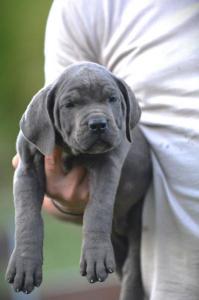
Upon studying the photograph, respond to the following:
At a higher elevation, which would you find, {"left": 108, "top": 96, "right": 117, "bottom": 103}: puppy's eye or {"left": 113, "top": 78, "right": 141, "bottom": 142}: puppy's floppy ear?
{"left": 108, "top": 96, "right": 117, "bottom": 103}: puppy's eye

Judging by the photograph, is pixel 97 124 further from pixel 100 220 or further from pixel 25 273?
pixel 25 273

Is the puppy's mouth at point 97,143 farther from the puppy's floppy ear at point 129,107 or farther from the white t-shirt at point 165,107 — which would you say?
the white t-shirt at point 165,107

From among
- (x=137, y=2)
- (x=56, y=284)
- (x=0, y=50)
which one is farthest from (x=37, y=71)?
(x=137, y=2)

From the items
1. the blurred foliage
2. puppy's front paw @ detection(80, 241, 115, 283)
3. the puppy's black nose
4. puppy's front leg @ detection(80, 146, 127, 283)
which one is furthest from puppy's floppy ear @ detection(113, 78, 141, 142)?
the blurred foliage

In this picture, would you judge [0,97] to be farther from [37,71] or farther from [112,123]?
[112,123]

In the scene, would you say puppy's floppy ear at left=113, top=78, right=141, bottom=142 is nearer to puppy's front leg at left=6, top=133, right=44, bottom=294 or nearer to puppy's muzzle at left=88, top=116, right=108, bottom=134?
puppy's muzzle at left=88, top=116, right=108, bottom=134

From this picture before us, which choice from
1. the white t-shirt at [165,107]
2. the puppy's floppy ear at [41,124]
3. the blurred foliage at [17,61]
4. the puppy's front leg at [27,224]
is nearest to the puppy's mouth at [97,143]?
the puppy's floppy ear at [41,124]

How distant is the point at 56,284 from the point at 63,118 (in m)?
5.18

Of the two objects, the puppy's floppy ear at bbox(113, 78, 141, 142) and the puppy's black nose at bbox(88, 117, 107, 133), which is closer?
the puppy's black nose at bbox(88, 117, 107, 133)

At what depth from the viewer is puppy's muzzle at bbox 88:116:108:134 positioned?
2.84m

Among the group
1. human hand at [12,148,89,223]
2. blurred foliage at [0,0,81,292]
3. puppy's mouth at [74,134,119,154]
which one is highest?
puppy's mouth at [74,134,119,154]

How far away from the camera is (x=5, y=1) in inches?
584

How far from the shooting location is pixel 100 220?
293 cm

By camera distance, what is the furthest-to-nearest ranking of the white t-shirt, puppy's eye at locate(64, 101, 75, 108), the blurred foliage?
the blurred foliage
the white t-shirt
puppy's eye at locate(64, 101, 75, 108)
